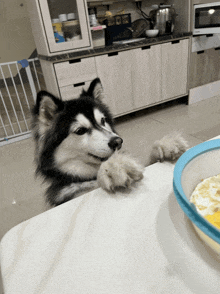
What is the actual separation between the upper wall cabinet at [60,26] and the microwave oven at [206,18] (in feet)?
4.81

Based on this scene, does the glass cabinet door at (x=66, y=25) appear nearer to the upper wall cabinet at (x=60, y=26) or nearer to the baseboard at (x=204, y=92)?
the upper wall cabinet at (x=60, y=26)

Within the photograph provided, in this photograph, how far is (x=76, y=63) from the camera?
2.41 metres

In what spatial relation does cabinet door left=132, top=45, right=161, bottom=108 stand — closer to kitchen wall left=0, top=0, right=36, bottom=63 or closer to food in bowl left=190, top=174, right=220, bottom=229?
food in bowl left=190, top=174, right=220, bottom=229

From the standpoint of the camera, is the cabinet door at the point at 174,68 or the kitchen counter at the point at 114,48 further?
the cabinet door at the point at 174,68

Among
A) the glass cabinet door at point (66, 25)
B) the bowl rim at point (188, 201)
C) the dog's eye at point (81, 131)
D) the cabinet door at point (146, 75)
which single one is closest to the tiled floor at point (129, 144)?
the cabinet door at point (146, 75)

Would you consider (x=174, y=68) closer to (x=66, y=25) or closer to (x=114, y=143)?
(x=66, y=25)

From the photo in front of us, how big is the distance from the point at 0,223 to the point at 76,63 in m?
1.80

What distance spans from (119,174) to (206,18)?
119 inches

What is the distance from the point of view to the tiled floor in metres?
1.67

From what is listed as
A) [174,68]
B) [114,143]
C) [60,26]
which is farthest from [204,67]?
[114,143]

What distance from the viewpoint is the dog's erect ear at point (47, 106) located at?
3.51 feet

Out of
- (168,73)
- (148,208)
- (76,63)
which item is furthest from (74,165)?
(168,73)

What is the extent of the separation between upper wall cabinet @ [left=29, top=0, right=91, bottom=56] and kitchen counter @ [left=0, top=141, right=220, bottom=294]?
2302 mm

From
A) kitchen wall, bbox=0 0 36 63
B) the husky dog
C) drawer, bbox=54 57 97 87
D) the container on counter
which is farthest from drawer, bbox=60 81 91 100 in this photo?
kitchen wall, bbox=0 0 36 63
